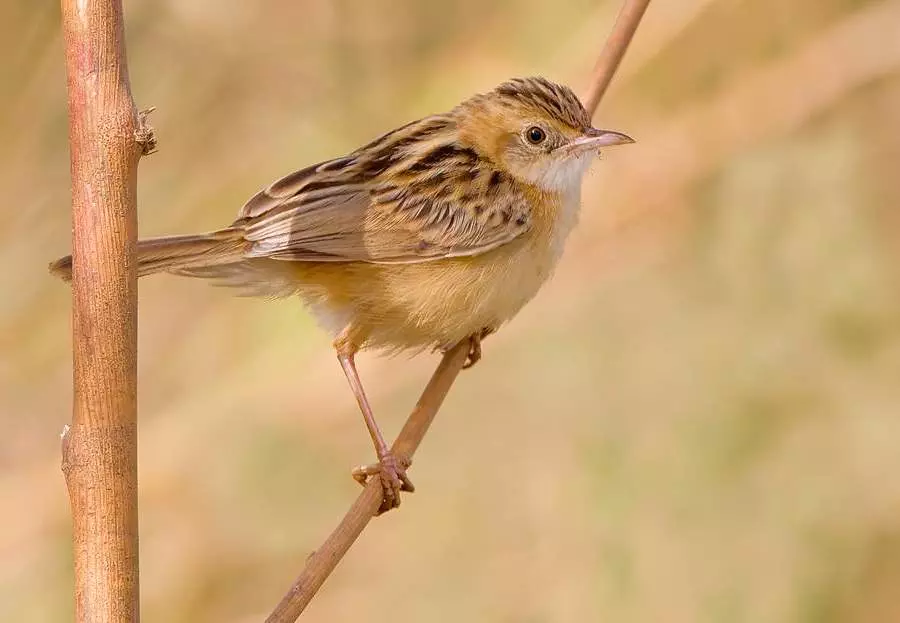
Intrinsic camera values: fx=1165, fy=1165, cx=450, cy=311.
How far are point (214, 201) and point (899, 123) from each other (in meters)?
3.40

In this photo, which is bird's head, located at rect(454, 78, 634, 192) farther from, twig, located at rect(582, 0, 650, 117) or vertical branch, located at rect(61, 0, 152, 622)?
vertical branch, located at rect(61, 0, 152, 622)

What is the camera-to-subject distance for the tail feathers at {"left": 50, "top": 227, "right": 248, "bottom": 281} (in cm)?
383

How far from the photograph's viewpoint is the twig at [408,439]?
2422 millimetres

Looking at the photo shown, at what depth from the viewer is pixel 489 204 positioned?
4270 mm

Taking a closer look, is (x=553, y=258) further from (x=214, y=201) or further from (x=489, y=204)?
(x=214, y=201)

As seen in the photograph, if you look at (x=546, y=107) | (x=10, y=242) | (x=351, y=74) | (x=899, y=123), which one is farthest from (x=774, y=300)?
(x=10, y=242)

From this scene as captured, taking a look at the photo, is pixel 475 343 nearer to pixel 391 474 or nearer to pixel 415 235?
pixel 415 235

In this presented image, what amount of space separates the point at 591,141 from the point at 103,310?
274cm

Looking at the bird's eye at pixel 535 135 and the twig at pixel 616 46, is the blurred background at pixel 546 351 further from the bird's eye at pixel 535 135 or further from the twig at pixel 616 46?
the twig at pixel 616 46

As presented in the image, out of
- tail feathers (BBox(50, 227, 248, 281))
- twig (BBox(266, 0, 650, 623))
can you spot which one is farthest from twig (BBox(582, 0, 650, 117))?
tail feathers (BBox(50, 227, 248, 281))

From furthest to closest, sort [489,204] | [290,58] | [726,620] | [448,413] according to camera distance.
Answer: [448,413]
[290,58]
[726,620]
[489,204]

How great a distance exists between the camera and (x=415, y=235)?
13.6 feet

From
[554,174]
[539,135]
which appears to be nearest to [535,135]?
[539,135]

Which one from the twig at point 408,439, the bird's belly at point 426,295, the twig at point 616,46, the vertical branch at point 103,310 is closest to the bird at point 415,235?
the bird's belly at point 426,295
